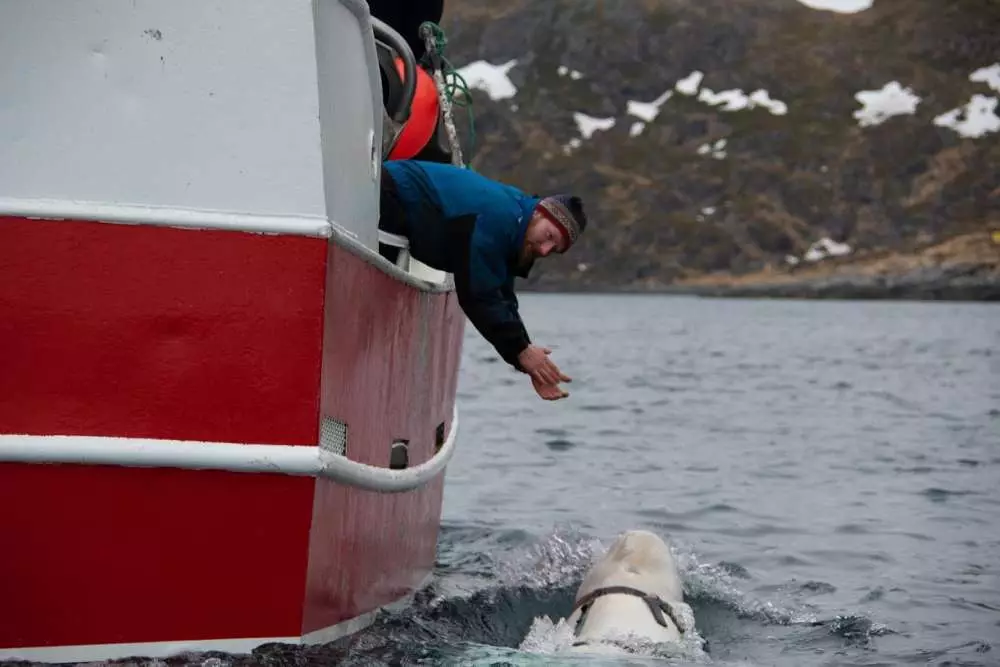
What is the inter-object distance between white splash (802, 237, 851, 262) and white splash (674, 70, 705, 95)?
145ft

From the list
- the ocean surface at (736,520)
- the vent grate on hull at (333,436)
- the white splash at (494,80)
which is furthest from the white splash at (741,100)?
the vent grate on hull at (333,436)

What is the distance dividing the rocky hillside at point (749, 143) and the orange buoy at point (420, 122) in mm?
119305

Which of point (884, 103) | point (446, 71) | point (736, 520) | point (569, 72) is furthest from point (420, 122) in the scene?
point (569, 72)

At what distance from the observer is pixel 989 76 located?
583 ft

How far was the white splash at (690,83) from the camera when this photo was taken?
607 feet

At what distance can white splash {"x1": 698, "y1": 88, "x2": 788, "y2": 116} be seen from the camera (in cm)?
17600

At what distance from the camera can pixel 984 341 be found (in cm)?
5097

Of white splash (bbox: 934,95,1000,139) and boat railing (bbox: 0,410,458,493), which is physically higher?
white splash (bbox: 934,95,1000,139)

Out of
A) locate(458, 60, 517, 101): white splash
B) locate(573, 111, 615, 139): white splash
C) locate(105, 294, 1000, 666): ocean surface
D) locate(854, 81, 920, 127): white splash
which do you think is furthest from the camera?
locate(458, 60, 517, 101): white splash

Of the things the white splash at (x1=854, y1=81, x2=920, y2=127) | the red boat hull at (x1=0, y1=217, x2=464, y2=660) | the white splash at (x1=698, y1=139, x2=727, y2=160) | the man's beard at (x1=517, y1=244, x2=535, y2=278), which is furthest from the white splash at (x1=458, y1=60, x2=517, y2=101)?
the red boat hull at (x1=0, y1=217, x2=464, y2=660)

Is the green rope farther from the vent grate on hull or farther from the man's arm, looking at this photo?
the vent grate on hull

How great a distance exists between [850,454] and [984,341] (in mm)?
36760

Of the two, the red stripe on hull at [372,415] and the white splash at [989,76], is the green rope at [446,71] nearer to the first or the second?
the red stripe on hull at [372,415]

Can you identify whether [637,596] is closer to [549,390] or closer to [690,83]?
[549,390]
